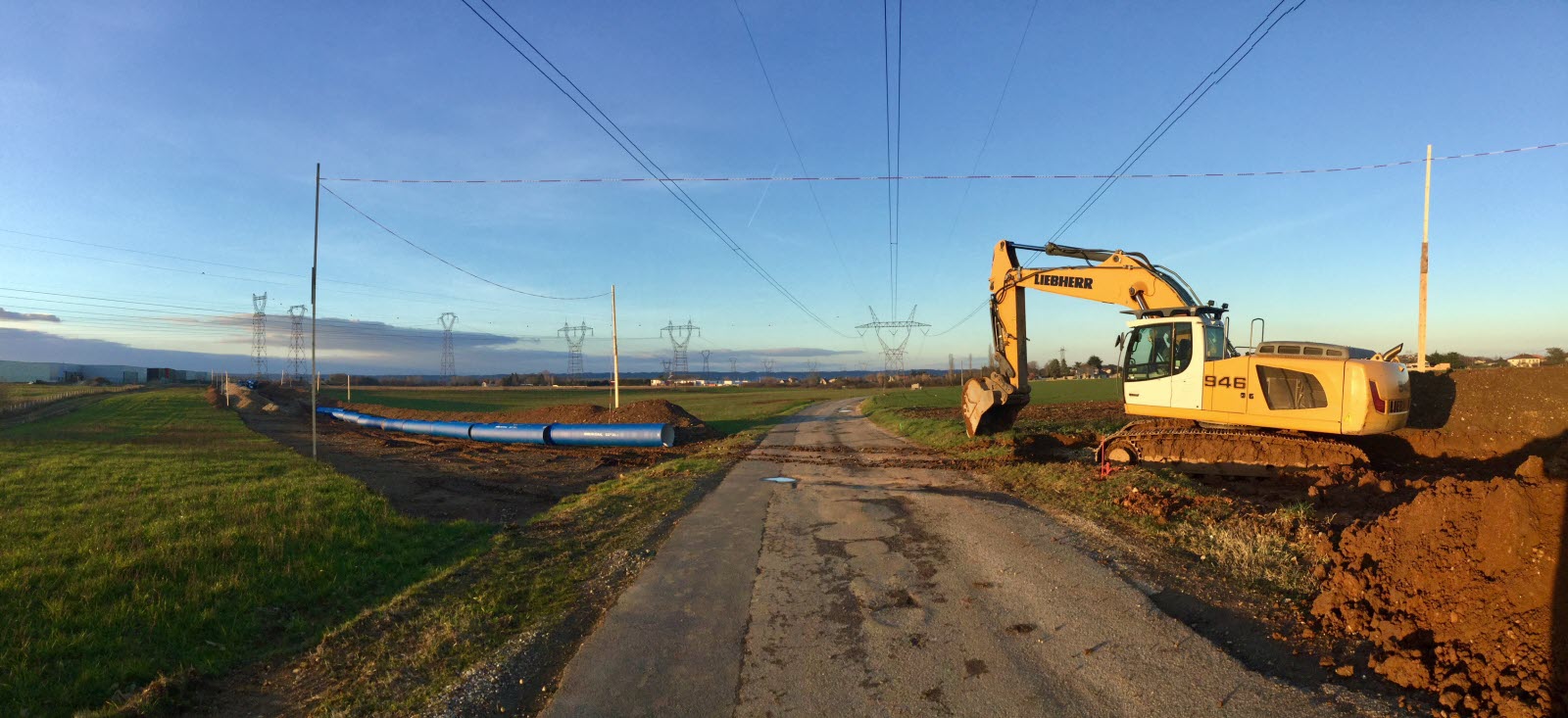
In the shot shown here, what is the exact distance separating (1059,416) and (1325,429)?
682 inches

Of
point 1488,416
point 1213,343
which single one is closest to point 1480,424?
point 1488,416

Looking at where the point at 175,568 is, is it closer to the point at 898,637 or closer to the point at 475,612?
the point at 475,612

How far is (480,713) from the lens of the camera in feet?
14.1

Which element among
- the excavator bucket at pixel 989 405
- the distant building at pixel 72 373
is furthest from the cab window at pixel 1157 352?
the distant building at pixel 72 373

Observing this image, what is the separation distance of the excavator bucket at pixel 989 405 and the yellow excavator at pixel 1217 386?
262cm

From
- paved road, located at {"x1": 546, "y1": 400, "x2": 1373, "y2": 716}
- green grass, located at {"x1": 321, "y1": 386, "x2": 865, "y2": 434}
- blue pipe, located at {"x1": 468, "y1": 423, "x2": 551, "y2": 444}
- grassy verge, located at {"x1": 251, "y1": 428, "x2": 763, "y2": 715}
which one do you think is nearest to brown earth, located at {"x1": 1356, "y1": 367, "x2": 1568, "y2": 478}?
paved road, located at {"x1": 546, "y1": 400, "x2": 1373, "y2": 716}

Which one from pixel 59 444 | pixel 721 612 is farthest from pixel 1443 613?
pixel 59 444

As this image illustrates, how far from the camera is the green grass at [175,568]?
217 inches

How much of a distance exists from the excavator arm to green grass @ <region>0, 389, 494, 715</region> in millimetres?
11828

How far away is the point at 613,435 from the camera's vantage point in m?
23.5

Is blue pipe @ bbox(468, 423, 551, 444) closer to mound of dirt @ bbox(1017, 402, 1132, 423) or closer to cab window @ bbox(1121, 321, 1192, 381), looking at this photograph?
mound of dirt @ bbox(1017, 402, 1132, 423)

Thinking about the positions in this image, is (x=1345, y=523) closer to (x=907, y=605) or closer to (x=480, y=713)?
(x=907, y=605)

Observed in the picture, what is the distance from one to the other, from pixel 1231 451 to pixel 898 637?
9812 millimetres

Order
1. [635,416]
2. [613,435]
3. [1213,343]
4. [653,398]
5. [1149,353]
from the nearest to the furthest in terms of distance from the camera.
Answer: [1213,343]
[1149,353]
[613,435]
[635,416]
[653,398]
